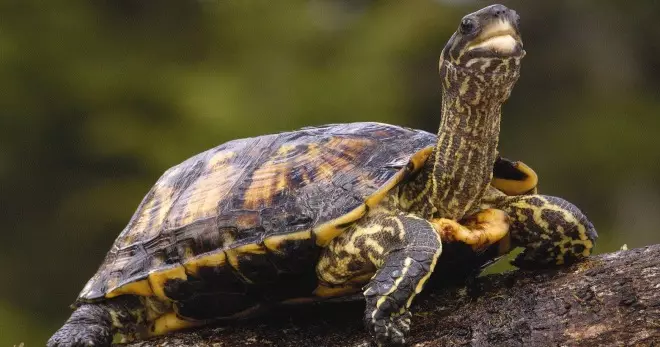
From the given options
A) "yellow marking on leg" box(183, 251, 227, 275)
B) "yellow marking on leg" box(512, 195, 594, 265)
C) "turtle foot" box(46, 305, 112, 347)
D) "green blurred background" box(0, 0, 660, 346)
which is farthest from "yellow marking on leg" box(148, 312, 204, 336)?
"green blurred background" box(0, 0, 660, 346)

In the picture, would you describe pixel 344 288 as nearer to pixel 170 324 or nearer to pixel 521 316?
pixel 521 316

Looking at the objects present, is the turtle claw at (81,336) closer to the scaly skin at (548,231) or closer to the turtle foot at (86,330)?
the turtle foot at (86,330)

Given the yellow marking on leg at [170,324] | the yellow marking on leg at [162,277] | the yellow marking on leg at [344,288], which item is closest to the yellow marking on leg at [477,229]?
the yellow marking on leg at [344,288]

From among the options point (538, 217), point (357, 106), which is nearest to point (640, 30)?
point (357, 106)

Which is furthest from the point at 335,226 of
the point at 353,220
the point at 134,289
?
the point at 134,289

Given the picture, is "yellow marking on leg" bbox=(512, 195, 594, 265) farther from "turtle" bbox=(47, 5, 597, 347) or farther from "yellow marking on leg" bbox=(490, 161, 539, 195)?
"yellow marking on leg" bbox=(490, 161, 539, 195)

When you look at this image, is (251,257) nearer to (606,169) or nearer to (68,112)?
(68,112)
